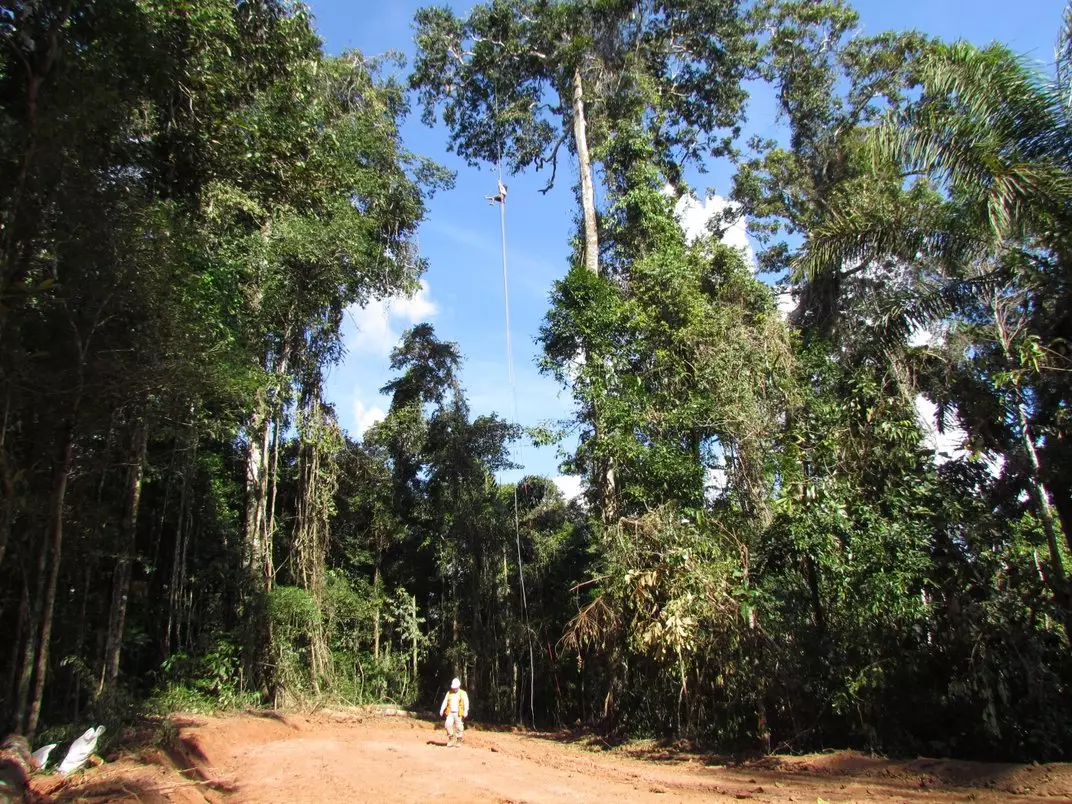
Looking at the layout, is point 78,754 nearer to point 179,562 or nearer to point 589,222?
point 179,562

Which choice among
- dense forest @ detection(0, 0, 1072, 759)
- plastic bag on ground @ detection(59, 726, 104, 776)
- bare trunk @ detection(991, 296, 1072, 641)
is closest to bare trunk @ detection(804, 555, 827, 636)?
dense forest @ detection(0, 0, 1072, 759)

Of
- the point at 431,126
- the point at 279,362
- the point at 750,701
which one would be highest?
the point at 431,126

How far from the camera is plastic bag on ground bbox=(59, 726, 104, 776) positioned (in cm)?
638

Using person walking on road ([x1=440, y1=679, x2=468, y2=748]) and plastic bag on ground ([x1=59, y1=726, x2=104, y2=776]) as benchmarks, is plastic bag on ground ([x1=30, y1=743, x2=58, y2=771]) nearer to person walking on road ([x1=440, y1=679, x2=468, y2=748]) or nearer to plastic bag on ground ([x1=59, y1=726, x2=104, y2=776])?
plastic bag on ground ([x1=59, y1=726, x2=104, y2=776])

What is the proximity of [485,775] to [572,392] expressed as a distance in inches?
262

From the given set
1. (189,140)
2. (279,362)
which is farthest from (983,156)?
(279,362)

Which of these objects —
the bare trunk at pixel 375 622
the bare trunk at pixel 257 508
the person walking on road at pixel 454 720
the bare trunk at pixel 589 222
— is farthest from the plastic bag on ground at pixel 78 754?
the bare trunk at pixel 375 622

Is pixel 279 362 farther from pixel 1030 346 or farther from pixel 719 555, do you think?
pixel 1030 346

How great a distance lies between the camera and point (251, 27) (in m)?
9.66

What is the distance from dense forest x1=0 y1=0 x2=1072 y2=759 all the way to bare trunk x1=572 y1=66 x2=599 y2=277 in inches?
3.3

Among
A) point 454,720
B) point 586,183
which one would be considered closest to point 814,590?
point 454,720

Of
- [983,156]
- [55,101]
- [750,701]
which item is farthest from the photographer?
[750,701]

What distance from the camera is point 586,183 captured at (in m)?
15.0

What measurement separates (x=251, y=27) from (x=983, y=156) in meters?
9.58
